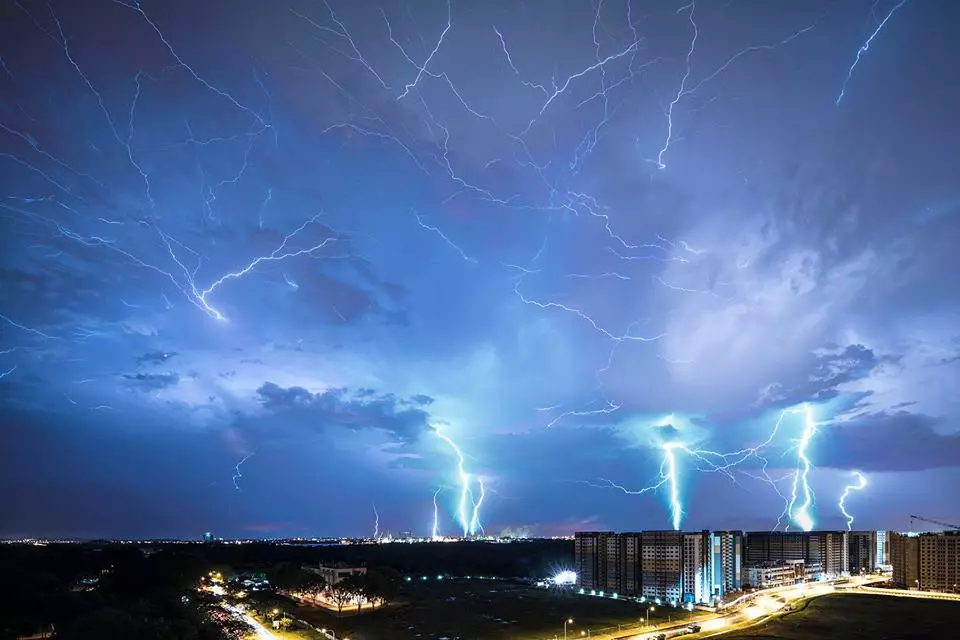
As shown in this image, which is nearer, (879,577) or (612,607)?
(612,607)

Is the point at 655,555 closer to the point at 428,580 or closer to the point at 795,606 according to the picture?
the point at 795,606

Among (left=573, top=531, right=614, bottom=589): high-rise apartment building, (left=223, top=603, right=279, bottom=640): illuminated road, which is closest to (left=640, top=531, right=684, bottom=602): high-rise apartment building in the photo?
(left=573, top=531, right=614, bottom=589): high-rise apartment building

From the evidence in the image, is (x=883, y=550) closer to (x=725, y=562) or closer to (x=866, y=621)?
(x=725, y=562)

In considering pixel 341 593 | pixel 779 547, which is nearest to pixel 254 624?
pixel 341 593

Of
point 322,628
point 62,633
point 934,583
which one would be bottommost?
point 934,583

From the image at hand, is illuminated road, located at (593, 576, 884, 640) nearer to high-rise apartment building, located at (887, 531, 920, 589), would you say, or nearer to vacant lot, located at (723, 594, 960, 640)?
vacant lot, located at (723, 594, 960, 640)

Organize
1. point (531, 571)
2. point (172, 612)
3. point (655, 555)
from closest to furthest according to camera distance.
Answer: point (172, 612) → point (655, 555) → point (531, 571)

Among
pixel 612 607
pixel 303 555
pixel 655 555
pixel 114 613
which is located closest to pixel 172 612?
pixel 114 613
